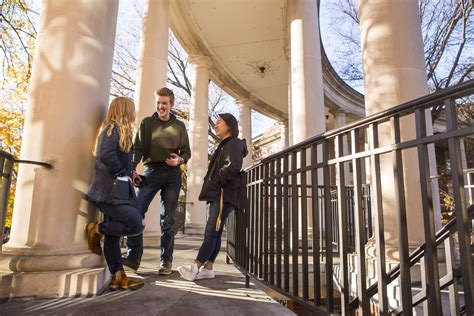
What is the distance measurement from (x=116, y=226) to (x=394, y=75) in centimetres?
472

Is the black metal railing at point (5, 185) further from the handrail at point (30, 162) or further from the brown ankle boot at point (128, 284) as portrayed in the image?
the brown ankle boot at point (128, 284)

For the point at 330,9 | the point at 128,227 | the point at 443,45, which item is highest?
the point at 330,9

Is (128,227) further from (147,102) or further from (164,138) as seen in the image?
(147,102)

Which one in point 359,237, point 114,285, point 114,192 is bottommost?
point 114,285

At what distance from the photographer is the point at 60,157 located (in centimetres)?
419

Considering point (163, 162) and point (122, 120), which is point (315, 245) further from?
point (163, 162)

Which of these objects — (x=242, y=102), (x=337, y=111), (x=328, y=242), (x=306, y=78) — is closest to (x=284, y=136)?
(x=337, y=111)

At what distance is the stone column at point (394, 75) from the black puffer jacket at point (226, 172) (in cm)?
223

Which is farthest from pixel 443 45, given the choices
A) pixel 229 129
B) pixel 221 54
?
pixel 229 129

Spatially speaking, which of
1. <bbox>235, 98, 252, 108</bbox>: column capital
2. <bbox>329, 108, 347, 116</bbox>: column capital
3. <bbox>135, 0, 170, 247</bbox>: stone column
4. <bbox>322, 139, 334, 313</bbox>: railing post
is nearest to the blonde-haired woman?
<bbox>322, 139, 334, 313</bbox>: railing post

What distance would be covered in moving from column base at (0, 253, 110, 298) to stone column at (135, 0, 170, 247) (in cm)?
562

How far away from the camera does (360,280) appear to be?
95.9 inches

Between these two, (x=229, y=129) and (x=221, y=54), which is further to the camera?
(x=221, y=54)

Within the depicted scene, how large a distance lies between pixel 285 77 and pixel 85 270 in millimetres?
21452
